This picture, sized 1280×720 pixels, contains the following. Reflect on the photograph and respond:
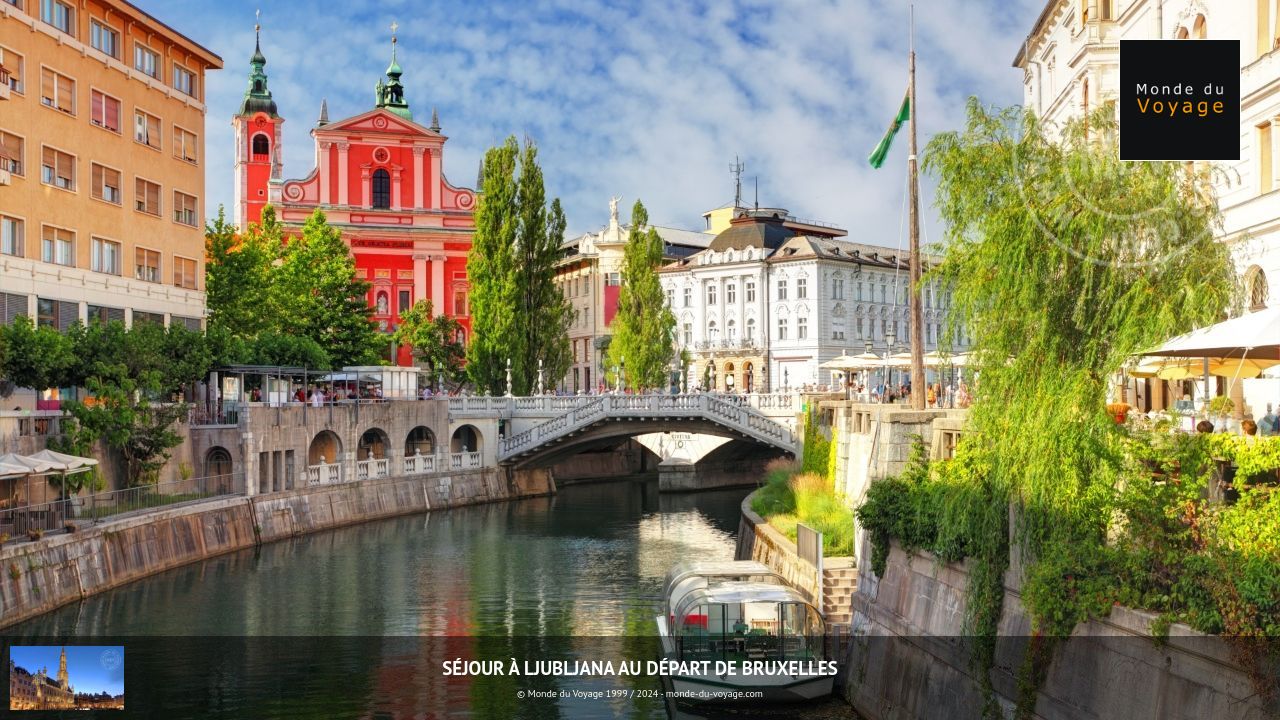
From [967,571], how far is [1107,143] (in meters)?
7.44

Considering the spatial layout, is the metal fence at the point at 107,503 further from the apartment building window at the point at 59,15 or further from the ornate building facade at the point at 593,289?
the ornate building facade at the point at 593,289

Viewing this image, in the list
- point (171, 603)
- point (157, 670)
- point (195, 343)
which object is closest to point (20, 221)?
point (195, 343)

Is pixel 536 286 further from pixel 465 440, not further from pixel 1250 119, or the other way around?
pixel 1250 119

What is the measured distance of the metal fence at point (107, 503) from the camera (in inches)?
1386

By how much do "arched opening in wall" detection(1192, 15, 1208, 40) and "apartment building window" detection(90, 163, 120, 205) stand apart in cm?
3857

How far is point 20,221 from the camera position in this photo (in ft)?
152

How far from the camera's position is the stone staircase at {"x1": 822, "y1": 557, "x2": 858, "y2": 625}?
97.1 feet

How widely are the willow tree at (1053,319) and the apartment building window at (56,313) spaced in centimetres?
3609

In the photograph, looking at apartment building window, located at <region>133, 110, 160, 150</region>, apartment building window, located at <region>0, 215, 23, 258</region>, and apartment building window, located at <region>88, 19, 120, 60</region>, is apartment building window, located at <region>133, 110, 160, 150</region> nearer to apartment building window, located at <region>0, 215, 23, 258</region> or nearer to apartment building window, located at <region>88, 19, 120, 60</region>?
apartment building window, located at <region>88, 19, 120, 60</region>

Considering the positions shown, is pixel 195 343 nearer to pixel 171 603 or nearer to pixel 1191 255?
pixel 171 603

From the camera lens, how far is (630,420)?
66125 mm

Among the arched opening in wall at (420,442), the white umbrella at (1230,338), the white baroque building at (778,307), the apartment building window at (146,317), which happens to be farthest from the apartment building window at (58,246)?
the white baroque building at (778,307)

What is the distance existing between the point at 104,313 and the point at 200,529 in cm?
1130

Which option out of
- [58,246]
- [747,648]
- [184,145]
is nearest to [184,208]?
[184,145]
